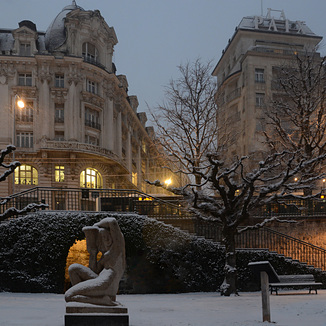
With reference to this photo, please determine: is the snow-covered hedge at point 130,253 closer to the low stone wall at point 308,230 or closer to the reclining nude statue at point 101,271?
the low stone wall at point 308,230

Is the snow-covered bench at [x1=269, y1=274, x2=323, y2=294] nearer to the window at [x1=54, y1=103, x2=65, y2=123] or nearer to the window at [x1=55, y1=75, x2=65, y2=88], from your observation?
the window at [x1=54, y1=103, x2=65, y2=123]

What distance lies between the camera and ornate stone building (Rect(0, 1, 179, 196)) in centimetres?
4197

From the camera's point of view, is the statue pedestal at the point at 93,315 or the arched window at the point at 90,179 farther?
the arched window at the point at 90,179

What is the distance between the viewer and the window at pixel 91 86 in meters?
44.7

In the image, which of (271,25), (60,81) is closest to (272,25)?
(271,25)

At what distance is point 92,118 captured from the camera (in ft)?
149

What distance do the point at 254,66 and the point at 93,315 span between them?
47.5 m

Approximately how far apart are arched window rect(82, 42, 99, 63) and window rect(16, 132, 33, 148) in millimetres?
9731

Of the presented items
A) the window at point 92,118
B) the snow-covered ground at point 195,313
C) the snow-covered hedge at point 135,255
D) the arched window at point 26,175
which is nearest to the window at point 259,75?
the window at point 92,118

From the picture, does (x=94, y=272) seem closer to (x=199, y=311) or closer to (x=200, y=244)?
(x=199, y=311)

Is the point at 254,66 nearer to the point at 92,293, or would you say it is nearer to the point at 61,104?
the point at 61,104

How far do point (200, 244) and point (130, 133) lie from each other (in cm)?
3752

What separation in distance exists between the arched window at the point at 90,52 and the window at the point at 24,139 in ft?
31.9

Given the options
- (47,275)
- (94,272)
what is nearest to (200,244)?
(47,275)
